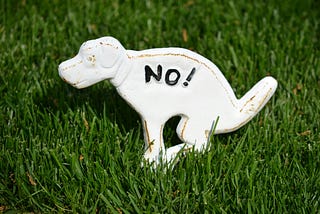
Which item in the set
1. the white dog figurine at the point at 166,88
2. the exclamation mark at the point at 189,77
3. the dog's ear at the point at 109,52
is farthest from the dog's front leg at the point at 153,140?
the dog's ear at the point at 109,52

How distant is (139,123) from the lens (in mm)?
2975

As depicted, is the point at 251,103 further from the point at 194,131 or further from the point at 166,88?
the point at 166,88

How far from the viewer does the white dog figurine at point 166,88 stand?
2.53 metres

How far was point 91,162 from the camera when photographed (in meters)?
2.75

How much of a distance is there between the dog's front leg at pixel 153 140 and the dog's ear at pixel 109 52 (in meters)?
0.29

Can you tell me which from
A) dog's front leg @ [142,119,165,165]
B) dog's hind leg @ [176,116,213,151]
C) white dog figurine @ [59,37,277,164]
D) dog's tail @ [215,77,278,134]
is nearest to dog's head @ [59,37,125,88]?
white dog figurine @ [59,37,277,164]

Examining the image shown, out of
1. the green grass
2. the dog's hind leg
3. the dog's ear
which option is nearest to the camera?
the dog's ear

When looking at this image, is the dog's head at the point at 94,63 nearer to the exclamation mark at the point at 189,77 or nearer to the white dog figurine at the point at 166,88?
the white dog figurine at the point at 166,88

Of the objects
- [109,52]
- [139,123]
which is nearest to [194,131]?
[139,123]

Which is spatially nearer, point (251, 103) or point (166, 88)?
point (166, 88)

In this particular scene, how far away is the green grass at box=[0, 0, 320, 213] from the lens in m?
2.60

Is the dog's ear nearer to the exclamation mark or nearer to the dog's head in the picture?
the dog's head

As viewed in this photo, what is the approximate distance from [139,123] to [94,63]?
0.54 m

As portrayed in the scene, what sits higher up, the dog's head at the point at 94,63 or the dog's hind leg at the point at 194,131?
the dog's head at the point at 94,63
